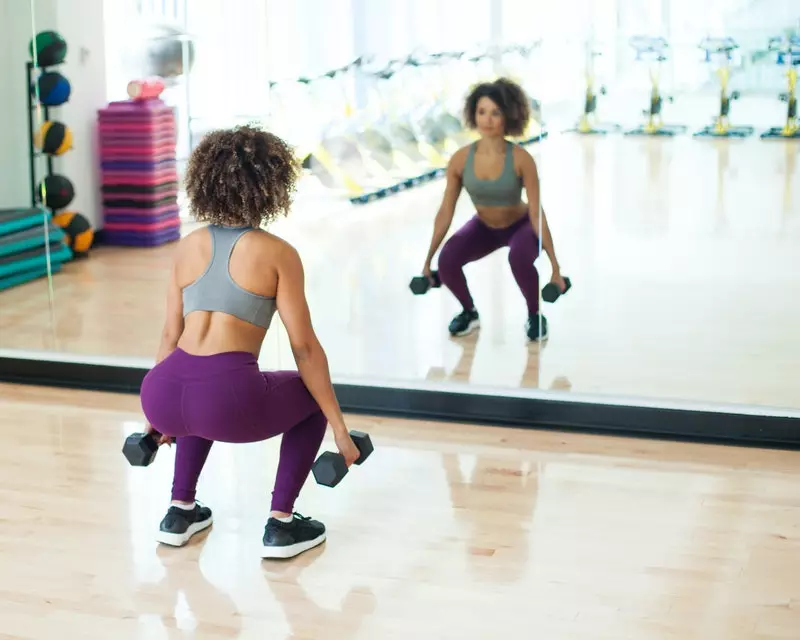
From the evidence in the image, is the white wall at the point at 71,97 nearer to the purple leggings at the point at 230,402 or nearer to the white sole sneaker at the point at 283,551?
the purple leggings at the point at 230,402

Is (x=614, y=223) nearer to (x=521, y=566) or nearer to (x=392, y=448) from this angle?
(x=392, y=448)

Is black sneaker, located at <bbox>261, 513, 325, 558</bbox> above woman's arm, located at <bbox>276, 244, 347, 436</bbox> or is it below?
below

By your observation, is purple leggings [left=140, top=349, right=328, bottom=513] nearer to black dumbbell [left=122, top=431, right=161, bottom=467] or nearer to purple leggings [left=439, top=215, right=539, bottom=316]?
black dumbbell [left=122, top=431, right=161, bottom=467]

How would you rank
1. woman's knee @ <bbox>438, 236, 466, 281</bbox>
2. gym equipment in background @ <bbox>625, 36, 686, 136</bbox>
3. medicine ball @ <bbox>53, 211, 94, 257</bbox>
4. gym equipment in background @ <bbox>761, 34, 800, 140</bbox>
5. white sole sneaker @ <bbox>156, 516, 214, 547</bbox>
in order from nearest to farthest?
1. white sole sneaker @ <bbox>156, 516, 214, 547</bbox>
2. gym equipment in background @ <bbox>761, 34, 800, 140</bbox>
3. gym equipment in background @ <bbox>625, 36, 686, 136</bbox>
4. woman's knee @ <bbox>438, 236, 466, 281</bbox>
5. medicine ball @ <bbox>53, 211, 94, 257</bbox>

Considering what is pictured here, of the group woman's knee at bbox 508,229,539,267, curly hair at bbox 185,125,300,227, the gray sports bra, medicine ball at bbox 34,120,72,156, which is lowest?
woman's knee at bbox 508,229,539,267

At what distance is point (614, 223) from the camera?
429 centimetres

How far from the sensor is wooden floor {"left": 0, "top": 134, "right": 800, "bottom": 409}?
411cm

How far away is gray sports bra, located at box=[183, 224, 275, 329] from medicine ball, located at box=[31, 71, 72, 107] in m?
2.86

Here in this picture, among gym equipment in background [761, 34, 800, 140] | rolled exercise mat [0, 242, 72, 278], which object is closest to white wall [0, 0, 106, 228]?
rolled exercise mat [0, 242, 72, 278]

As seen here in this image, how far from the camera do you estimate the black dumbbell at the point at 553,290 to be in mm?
4305

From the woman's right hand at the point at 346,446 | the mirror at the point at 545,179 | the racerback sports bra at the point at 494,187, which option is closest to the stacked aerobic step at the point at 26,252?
the mirror at the point at 545,179

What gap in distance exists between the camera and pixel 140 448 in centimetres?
318

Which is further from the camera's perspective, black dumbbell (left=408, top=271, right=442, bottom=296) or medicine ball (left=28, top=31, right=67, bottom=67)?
medicine ball (left=28, top=31, right=67, bottom=67)

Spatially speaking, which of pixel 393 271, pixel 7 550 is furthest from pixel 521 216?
pixel 7 550
